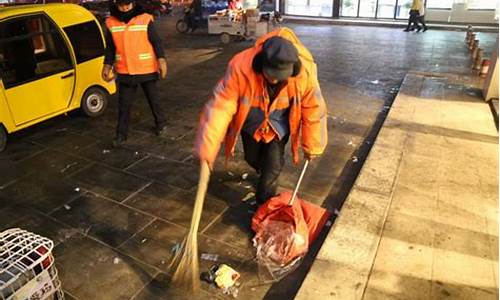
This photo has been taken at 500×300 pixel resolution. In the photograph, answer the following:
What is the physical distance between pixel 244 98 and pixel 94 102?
13.2 ft

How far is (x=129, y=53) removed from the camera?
16.0 feet

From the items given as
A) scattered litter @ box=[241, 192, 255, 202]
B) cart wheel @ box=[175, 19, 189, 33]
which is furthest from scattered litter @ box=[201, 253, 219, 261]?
cart wheel @ box=[175, 19, 189, 33]

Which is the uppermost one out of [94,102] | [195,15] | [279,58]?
[279,58]

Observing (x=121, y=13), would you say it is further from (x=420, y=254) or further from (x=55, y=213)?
(x=420, y=254)

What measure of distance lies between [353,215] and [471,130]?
9.35ft

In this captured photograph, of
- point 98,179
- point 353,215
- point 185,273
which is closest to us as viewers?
point 185,273

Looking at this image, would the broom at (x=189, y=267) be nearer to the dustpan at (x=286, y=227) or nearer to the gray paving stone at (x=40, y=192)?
the dustpan at (x=286, y=227)

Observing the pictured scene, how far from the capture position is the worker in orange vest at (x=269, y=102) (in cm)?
264

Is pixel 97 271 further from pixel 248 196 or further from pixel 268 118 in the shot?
pixel 268 118

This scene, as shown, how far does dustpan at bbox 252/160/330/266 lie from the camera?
327 cm

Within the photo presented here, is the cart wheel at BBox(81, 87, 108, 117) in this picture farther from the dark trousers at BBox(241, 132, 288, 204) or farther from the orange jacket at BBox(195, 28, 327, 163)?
the orange jacket at BBox(195, 28, 327, 163)

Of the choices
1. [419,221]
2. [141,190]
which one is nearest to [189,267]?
[141,190]

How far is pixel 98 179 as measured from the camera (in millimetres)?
4547

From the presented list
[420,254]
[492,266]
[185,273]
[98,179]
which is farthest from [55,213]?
[492,266]
